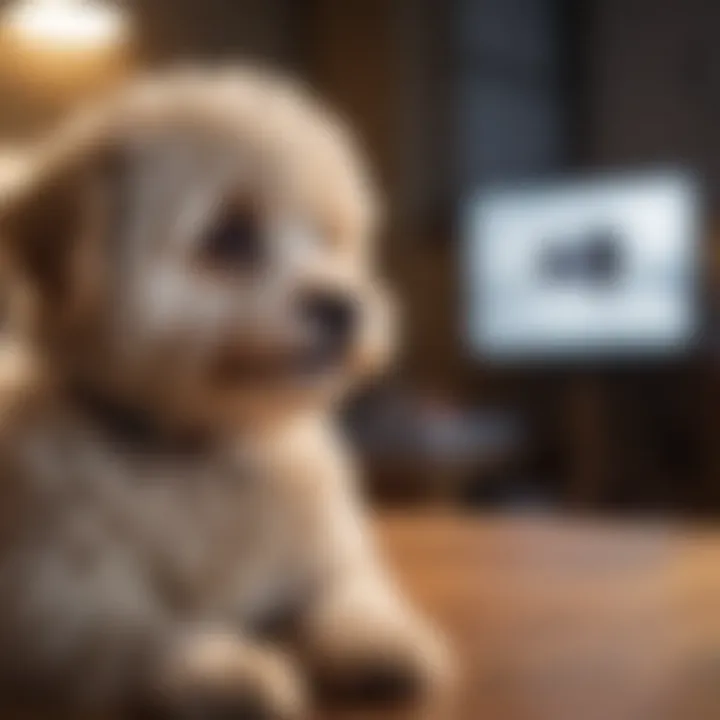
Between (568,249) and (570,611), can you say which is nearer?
(570,611)

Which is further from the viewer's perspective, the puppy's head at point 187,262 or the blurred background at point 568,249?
the blurred background at point 568,249

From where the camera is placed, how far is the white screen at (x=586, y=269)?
1925mm

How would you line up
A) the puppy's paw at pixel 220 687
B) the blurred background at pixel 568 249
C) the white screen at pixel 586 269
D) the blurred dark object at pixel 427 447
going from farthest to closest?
the white screen at pixel 586 269 → the blurred background at pixel 568 249 → the blurred dark object at pixel 427 447 → the puppy's paw at pixel 220 687

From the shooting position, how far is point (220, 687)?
0.31m

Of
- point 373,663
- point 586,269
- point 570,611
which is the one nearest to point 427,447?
point 570,611

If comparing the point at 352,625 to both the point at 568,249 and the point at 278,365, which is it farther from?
the point at 568,249

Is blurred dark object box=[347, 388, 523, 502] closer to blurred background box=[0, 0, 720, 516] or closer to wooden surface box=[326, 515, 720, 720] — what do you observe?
blurred background box=[0, 0, 720, 516]

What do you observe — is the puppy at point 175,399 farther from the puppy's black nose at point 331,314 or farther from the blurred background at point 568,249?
the blurred background at point 568,249

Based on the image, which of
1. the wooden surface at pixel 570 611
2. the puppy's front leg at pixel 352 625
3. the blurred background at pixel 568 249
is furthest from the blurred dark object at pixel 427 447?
the puppy's front leg at pixel 352 625

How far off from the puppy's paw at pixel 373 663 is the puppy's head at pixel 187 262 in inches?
Answer: 2.5

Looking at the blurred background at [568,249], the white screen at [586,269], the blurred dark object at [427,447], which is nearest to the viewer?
the blurred dark object at [427,447]

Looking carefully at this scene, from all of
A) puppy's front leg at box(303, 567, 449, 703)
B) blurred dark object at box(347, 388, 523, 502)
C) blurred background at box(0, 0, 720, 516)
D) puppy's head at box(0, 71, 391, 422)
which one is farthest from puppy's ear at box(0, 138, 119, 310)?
blurred background at box(0, 0, 720, 516)

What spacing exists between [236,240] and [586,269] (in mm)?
1823

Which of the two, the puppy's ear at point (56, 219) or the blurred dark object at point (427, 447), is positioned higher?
the puppy's ear at point (56, 219)
